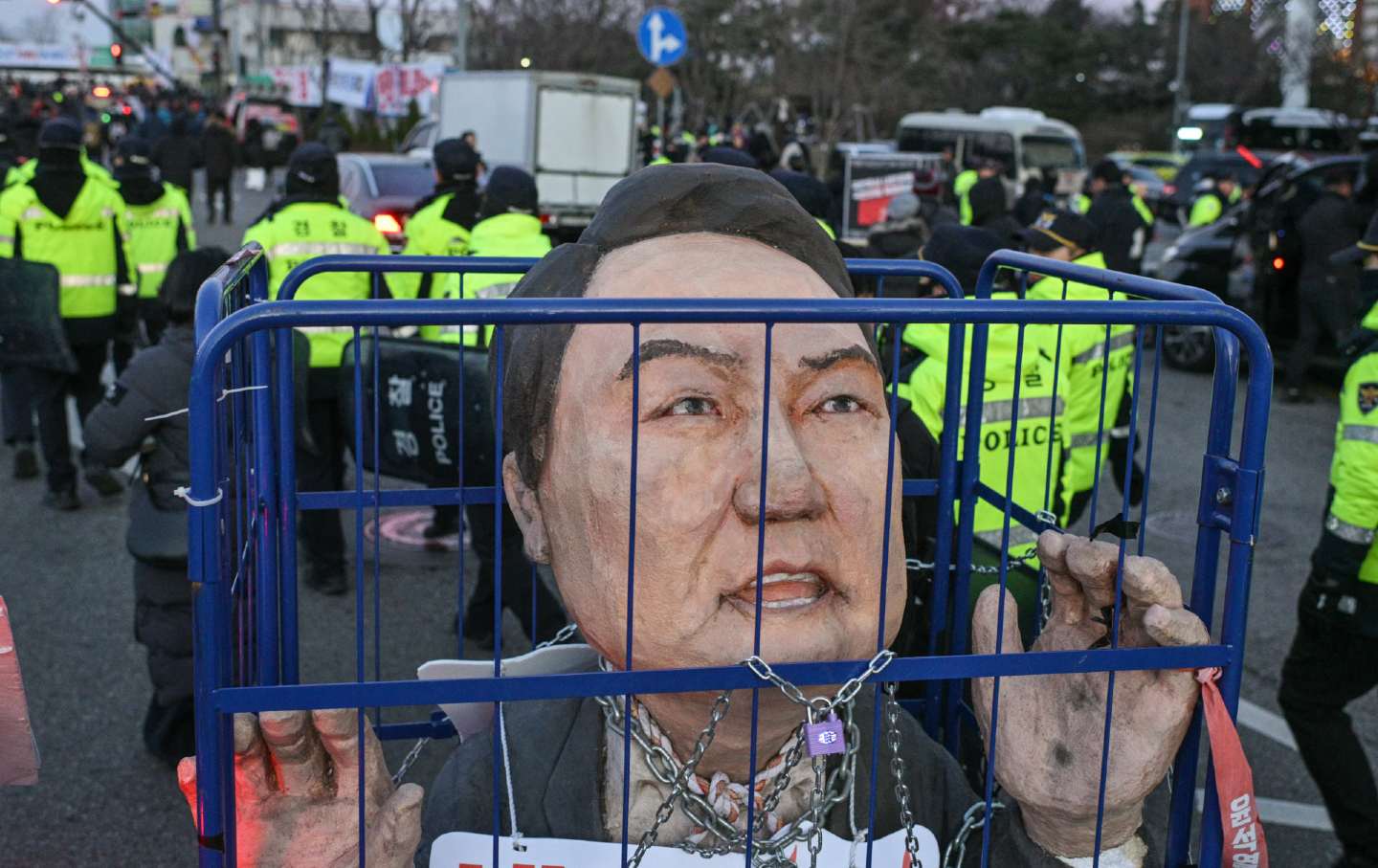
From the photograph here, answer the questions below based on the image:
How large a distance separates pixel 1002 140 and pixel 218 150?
12407 mm

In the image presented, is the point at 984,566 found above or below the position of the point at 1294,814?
above

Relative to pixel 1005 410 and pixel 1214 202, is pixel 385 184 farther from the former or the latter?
pixel 1005 410

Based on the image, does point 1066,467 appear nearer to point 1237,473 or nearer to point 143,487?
point 1237,473

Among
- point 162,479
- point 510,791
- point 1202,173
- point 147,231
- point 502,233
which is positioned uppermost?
point 1202,173

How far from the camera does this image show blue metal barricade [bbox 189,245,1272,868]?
62.9 inches

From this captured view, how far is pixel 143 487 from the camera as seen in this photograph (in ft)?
14.9

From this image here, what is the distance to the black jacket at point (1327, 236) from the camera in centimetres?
1021

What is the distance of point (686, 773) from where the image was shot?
1885 millimetres

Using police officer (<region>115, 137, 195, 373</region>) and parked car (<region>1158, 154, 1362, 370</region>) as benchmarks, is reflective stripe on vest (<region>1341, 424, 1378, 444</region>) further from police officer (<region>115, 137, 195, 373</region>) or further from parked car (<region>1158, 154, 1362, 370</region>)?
parked car (<region>1158, 154, 1362, 370</region>)

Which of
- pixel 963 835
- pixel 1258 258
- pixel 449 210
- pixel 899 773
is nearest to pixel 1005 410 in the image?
pixel 963 835

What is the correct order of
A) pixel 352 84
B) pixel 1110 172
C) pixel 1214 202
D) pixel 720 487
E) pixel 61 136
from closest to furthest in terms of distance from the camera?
pixel 720 487, pixel 61 136, pixel 1110 172, pixel 1214 202, pixel 352 84

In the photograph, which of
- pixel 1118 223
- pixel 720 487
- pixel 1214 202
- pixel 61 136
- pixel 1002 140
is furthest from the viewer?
pixel 1002 140

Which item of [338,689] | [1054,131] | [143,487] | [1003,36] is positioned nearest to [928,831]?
[338,689]

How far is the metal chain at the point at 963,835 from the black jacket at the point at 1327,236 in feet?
30.4
